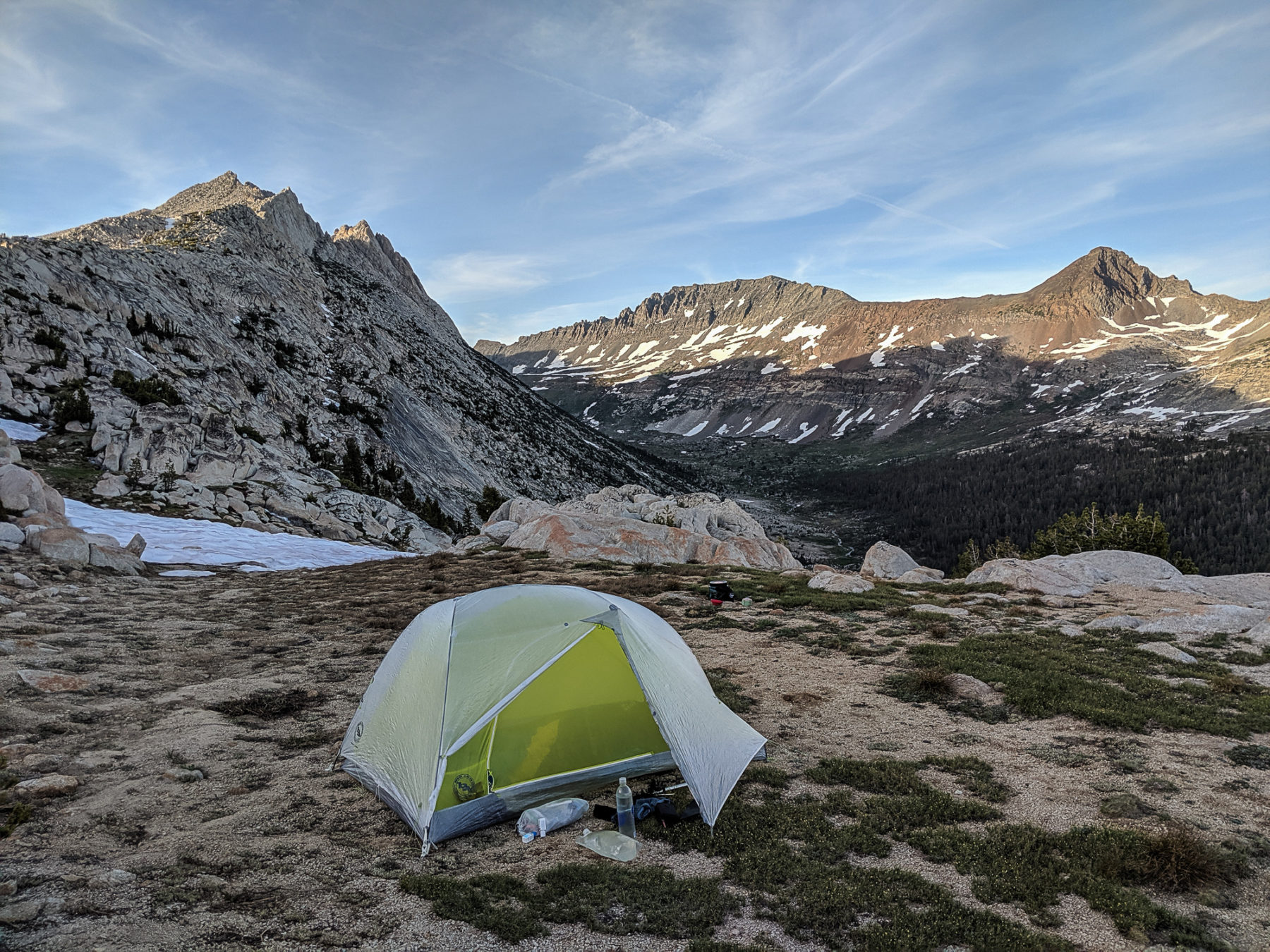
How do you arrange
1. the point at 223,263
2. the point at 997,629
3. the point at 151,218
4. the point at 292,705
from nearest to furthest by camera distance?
the point at 292,705 < the point at 997,629 < the point at 223,263 < the point at 151,218

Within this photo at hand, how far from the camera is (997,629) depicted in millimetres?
17688

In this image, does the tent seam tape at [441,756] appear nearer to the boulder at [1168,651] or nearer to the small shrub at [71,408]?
the boulder at [1168,651]

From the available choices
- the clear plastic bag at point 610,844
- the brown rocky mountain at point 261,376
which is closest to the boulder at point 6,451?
the brown rocky mountain at point 261,376

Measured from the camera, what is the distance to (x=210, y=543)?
87.5 feet

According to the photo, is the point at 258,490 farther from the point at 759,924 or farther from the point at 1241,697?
the point at 1241,697

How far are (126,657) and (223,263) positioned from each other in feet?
207

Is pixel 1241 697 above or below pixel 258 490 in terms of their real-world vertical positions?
below

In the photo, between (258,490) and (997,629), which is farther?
(258,490)

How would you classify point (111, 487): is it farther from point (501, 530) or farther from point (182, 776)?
point (182, 776)

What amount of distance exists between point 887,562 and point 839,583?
15.5m

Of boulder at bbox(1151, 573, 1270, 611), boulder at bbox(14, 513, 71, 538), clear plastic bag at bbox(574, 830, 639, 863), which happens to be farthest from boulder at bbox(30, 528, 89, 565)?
boulder at bbox(1151, 573, 1270, 611)

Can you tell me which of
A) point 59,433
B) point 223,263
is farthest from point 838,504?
point 59,433

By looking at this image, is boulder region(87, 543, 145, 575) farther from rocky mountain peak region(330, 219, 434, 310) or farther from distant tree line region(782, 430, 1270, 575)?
distant tree line region(782, 430, 1270, 575)

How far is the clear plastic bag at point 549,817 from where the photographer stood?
7738 mm
